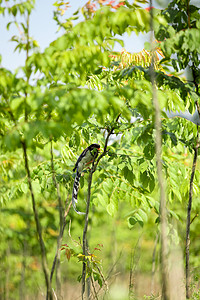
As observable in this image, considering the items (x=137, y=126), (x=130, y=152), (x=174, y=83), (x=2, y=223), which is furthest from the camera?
(x=2, y=223)

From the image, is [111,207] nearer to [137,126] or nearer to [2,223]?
[137,126]

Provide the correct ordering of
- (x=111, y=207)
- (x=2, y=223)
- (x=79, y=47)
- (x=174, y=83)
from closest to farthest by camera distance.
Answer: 1. (x=79, y=47)
2. (x=174, y=83)
3. (x=111, y=207)
4. (x=2, y=223)

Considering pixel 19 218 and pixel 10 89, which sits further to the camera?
pixel 19 218

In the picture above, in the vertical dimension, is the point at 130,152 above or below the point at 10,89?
above

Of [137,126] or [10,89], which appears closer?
[10,89]

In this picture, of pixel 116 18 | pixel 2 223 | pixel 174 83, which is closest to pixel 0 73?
pixel 116 18

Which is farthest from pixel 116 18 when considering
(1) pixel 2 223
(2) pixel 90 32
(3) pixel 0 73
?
(1) pixel 2 223

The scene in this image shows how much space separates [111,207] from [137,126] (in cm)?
71

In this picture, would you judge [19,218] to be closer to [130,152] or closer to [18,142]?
[130,152]

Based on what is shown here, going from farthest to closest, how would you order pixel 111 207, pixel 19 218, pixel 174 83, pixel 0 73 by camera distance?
pixel 19 218 < pixel 111 207 < pixel 174 83 < pixel 0 73

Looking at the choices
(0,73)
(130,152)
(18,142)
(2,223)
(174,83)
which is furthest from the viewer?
(2,223)

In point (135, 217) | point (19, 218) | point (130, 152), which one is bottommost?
point (135, 217)

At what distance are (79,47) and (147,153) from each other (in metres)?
0.86

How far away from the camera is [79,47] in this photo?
1644mm
